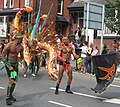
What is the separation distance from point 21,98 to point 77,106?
5.94 ft

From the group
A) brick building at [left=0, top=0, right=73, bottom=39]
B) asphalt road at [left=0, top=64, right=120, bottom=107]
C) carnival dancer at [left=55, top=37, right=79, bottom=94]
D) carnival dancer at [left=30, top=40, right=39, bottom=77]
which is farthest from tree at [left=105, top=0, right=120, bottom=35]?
brick building at [left=0, top=0, right=73, bottom=39]

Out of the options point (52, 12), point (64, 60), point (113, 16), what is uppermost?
point (52, 12)

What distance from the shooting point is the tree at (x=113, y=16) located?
17.9 metres

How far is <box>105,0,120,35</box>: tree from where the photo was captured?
17.9 metres

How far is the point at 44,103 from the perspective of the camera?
8.93 meters

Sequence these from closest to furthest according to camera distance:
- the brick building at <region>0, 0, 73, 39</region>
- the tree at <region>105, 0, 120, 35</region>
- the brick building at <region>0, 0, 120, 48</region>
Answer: the tree at <region>105, 0, 120, 35</region>, the brick building at <region>0, 0, 120, 48</region>, the brick building at <region>0, 0, 73, 39</region>

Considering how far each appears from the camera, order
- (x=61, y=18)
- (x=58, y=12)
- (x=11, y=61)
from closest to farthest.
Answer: (x=11, y=61) → (x=61, y=18) → (x=58, y=12)

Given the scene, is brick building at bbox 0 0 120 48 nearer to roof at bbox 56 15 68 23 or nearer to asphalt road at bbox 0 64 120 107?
roof at bbox 56 15 68 23

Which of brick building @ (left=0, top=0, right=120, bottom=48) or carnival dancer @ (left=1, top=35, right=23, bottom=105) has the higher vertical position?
brick building @ (left=0, top=0, right=120, bottom=48)

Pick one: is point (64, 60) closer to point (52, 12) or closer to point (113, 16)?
point (113, 16)

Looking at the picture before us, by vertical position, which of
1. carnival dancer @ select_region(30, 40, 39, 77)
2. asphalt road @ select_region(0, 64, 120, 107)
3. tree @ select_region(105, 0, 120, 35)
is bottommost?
asphalt road @ select_region(0, 64, 120, 107)

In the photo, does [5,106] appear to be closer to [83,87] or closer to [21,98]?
[21,98]

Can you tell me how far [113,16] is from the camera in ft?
62.0

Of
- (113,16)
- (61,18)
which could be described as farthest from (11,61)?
(61,18)
